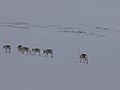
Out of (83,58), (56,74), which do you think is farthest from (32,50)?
(56,74)

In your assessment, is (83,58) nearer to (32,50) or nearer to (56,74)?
(32,50)

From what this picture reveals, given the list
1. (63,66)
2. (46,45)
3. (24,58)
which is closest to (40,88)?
(63,66)

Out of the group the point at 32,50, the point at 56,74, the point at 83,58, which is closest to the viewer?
the point at 56,74

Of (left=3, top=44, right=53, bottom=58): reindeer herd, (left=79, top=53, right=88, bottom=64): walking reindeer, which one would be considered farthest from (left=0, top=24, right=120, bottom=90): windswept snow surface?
(left=3, top=44, right=53, bottom=58): reindeer herd

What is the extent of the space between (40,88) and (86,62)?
710 cm

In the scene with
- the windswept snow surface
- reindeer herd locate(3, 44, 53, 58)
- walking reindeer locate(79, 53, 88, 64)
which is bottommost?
the windswept snow surface

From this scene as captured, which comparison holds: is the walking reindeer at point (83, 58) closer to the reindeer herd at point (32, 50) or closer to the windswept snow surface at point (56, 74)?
the windswept snow surface at point (56, 74)

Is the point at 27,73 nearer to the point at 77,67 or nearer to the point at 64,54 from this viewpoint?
the point at 77,67

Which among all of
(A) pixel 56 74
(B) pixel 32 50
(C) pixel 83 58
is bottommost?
(A) pixel 56 74

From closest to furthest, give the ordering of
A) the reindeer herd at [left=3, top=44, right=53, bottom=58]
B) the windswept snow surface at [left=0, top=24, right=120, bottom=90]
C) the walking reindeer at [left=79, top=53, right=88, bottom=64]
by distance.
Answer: the windswept snow surface at [left=0, top=24, right=120, bottom=90], the walking reindeer at [left=79, top=53, right=88, bottom=64], the reindeer herd at [left=3, top=44, right=53, bottom=58]

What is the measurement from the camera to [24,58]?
17484 mm

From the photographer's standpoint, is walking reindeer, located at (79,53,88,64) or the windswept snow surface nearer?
the windswept snow surface

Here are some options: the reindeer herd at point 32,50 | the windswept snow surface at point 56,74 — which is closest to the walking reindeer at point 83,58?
the windswept snow surface at point 56,74

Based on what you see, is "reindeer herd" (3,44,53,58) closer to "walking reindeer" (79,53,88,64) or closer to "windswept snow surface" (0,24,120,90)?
"windswept snow surface" (0,24,120,90)
